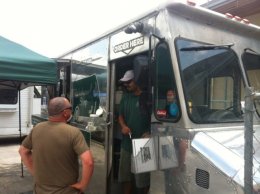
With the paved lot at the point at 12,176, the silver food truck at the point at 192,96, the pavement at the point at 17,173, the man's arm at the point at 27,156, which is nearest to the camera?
the silver food truck at the point at 192,96

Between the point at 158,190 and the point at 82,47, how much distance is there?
9.12 ft

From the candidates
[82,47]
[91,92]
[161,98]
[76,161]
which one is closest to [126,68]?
[91,92]

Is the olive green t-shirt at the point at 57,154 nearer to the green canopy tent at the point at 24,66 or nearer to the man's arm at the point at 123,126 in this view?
the man's arm at the point at 123,126

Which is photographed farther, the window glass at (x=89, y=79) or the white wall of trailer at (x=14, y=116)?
the white wall of trailer at (x=14, y=116)

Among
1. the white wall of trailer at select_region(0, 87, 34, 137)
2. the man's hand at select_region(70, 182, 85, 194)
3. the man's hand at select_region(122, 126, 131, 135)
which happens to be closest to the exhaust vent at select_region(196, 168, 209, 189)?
the man's hand at select_region(70, 182, 85, 194)

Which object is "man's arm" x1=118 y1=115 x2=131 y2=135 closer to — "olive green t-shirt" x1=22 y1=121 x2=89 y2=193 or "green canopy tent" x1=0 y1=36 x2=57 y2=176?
"olive green t-shirt" x1=22 y1=121 x2=89 y2=193

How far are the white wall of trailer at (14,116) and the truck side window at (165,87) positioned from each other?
8.38 metres

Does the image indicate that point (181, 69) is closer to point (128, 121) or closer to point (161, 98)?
point (161, 98)

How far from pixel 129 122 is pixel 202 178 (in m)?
1.46

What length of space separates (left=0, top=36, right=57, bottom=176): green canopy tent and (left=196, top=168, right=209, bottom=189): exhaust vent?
275cm

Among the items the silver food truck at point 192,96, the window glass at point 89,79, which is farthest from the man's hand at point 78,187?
the window glass at point 89,79

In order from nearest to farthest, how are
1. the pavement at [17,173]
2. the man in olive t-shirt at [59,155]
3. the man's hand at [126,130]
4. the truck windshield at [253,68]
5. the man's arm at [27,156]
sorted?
1. the man in olive t-shirt at [59,155]
2. the man's arm at [27,156]
3. the truck windshield at [253,68]
4. the man's hand at [126,130]
5. the pavement at [17,173]

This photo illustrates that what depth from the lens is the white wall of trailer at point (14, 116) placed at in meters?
10.6

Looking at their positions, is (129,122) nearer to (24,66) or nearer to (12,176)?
(24,66)
